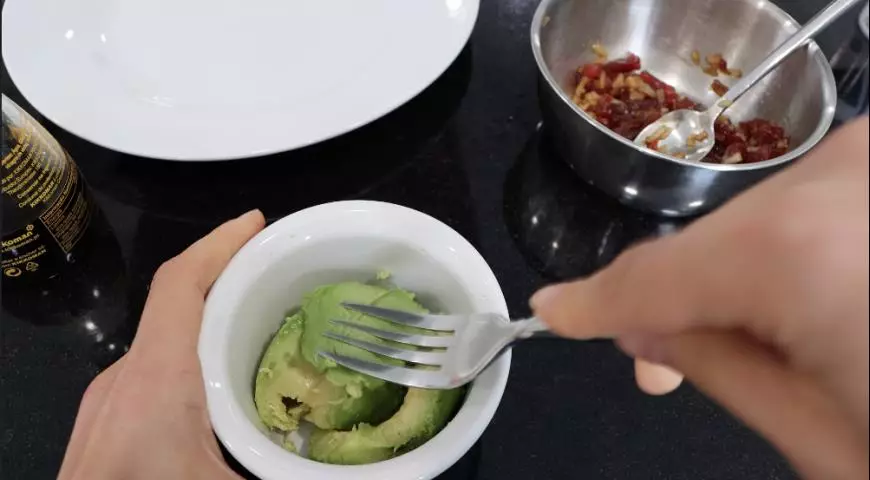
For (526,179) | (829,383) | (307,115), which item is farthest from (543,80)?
(829,383)

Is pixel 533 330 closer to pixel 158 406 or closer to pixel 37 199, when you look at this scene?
pixel 158 406

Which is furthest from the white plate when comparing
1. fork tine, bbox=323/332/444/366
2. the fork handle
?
the fork handle

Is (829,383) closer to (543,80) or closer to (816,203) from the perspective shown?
(816,203)

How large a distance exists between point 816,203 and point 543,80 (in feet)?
1.65

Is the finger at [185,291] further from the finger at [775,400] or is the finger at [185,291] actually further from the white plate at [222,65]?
the finger at [775,400]

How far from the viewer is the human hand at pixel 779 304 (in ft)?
0.95

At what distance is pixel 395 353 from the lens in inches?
23.6

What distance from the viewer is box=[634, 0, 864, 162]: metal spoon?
80cm

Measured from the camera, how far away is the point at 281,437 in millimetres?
641

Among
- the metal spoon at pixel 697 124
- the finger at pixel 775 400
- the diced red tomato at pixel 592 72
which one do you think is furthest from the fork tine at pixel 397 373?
the diced red tomato at pixel 592 72

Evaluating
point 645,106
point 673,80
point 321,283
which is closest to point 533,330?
point 321,283

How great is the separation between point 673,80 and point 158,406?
0.72 m

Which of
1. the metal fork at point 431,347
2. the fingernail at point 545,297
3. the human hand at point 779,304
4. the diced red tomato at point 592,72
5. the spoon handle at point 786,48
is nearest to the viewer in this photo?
the human hand at point 779,304

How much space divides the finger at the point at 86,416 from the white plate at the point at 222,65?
243 mm
